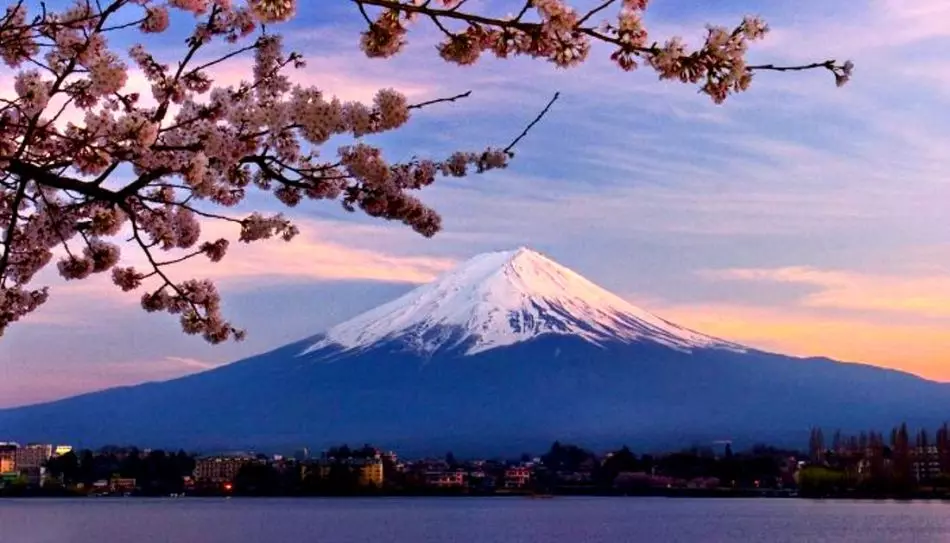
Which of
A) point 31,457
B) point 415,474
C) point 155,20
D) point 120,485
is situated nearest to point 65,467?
A: point 120,485

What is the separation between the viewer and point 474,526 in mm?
46531

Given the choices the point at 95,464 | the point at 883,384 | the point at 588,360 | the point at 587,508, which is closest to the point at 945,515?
the point at 587,508

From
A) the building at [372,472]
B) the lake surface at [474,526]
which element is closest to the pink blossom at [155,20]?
the lake surface at [474,526]

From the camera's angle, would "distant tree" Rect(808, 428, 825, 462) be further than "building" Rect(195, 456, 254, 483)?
No

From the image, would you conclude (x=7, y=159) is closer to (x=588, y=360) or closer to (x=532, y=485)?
(x=532, y=485)

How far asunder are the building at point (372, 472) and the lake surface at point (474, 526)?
13294 millimetres

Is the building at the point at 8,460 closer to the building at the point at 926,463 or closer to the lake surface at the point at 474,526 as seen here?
the lake surface at the point at 474,526

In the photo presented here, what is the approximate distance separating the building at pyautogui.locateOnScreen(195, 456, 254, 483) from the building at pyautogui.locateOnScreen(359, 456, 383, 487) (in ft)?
23.7

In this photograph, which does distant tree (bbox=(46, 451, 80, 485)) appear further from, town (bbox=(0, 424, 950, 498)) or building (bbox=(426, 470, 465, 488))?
building (bbox=(426, 470, 465, 488))

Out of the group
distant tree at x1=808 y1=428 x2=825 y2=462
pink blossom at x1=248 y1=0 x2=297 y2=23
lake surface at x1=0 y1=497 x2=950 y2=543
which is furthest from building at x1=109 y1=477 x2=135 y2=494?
pink blossom at x1=248 y1=0 x2=297 y2=23

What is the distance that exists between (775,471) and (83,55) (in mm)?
81593

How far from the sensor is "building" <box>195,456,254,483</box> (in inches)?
3172

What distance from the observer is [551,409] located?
125125 millimetres

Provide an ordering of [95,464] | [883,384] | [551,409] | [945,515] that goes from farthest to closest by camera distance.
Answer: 1. [883,384]
2. [551,409]
3. [95,464]
4. [945,515]
